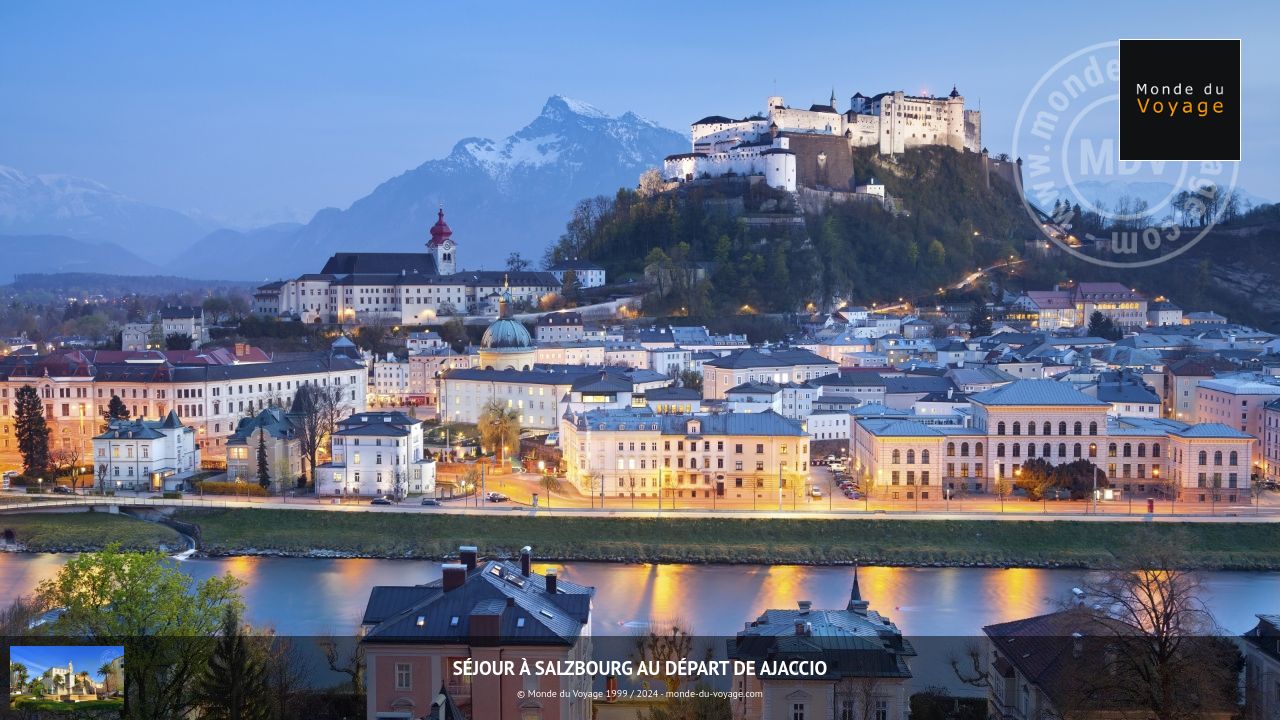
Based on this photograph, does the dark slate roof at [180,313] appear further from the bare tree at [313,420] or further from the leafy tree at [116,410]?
the bare tree at [313,420]

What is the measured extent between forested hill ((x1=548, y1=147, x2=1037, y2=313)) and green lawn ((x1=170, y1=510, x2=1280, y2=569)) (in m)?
17.7

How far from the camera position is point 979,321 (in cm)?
3369

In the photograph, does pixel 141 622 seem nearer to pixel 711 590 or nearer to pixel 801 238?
pixel 711 590

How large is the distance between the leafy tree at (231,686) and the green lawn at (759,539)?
776 cm

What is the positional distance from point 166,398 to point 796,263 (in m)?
18.7

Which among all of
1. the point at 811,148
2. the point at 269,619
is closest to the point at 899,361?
the point at 811,148

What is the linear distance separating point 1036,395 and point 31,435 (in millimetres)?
15377

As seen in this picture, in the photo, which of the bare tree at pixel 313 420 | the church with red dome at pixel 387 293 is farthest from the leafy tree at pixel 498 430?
the church with red dome at pixel 387 293

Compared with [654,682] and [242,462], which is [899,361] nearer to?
[242,462]

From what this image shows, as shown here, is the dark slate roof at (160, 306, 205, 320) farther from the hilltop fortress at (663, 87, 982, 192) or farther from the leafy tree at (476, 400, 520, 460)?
the hilltop fortress at (663, 87, 982, 192)

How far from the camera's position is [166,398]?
2203 centimetres

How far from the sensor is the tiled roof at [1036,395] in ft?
59.2

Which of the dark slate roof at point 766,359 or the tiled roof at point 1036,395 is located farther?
the dark slate roof at point 766,359

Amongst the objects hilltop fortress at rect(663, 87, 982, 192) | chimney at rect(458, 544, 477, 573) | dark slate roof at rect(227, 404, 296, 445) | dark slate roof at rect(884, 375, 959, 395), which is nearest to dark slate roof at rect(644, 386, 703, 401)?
dark slate roof at rect(884, 375, 959, 395)
